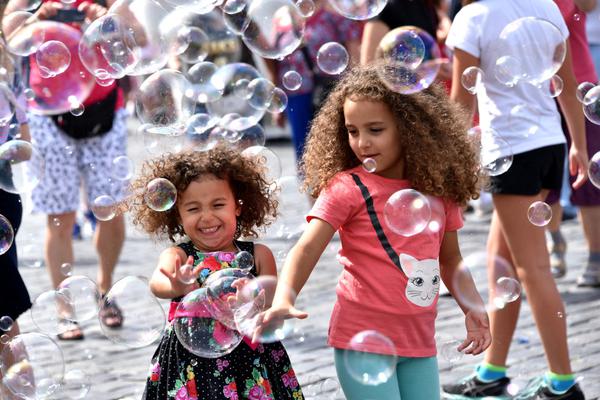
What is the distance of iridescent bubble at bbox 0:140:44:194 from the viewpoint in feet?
12.4

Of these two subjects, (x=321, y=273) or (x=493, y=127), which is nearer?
(x=493, y=127)

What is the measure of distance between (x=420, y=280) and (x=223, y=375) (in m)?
0.58

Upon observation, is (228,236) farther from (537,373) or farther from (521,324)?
(521,324)

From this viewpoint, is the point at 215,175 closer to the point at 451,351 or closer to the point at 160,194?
the point at 160,194

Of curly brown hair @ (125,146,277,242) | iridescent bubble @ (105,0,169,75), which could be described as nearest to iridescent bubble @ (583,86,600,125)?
curly brown hair @ (125,146,277,242)

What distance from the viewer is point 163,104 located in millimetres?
4195

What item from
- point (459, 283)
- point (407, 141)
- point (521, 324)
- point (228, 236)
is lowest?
point (521, 324)

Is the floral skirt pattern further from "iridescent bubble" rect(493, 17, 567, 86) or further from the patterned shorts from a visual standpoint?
the patterned shorts

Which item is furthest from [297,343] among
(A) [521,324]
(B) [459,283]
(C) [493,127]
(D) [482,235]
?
(D) [482,235]

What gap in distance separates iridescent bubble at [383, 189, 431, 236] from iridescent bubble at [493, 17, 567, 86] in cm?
102

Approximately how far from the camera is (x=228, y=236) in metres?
3.18

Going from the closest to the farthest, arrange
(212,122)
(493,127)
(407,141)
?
(407,141) < (493,127) < (212,122)

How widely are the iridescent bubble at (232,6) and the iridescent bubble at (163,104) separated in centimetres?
40

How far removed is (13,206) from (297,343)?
155 cm
